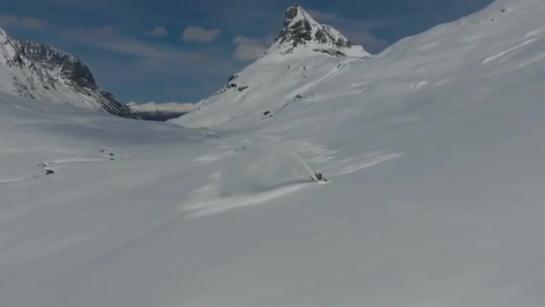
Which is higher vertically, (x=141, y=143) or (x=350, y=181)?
(x=141, y=143)

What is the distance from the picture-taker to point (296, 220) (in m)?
6.86

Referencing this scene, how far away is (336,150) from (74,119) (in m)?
15.7

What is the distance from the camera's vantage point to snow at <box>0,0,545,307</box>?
14.7 ft

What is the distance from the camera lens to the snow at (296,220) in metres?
4.48

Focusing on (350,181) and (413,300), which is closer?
(413,300)

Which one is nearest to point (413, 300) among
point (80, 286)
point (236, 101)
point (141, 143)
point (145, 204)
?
point (80, 286)

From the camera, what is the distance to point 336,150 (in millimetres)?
15188

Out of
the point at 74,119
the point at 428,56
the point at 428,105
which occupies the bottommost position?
the point at 428,105

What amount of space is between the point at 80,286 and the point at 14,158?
12.5 meters

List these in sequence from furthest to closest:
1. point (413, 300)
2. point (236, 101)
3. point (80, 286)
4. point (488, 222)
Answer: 1. point (236, 101)
2. point (80, 286)
3. point (488, 222)
4. point (413, 300)

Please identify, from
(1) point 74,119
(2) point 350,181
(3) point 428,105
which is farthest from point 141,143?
(2) point 350,181

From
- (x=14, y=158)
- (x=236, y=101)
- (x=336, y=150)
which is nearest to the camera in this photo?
(x=336, y=150)

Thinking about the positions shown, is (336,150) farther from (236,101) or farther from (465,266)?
(236,101)

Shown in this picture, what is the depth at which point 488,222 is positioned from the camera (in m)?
5.38
